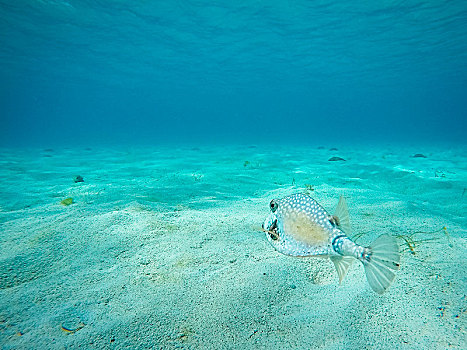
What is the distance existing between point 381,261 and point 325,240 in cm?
36

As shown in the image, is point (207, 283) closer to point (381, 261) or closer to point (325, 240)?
point (325, 240)

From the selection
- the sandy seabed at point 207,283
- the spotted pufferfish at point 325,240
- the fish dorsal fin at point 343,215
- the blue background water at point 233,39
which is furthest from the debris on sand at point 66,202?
the blue background water at point 233,39

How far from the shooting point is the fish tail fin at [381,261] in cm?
149

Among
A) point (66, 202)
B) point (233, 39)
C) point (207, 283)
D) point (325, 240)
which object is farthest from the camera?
point (233, 39)

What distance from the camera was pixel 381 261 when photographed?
153cm

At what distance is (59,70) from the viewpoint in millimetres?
42344

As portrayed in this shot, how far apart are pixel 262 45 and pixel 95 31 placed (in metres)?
19.4

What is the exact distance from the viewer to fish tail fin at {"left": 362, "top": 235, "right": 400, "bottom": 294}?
1.49 meters

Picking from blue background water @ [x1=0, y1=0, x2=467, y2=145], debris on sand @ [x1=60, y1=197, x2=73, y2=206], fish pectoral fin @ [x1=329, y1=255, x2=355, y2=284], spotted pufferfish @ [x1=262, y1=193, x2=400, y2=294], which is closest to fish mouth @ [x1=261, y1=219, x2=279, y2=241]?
spotted pufferfish @ [x1=262, y1=193, x2=400, y2=294]

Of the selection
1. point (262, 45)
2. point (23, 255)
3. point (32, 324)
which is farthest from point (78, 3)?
point (32, 324)

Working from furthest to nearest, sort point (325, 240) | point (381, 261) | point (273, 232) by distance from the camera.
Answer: point (273, 232) < point (325, 240) < point (381, 261)

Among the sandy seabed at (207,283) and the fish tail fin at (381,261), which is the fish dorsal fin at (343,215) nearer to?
the fish tail fin at (381,261)

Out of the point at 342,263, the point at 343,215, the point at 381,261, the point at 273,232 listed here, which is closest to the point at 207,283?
the point at 273,232

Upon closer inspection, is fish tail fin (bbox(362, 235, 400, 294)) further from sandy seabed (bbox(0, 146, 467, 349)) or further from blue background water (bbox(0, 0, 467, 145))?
blue background water (bbox(0, 0, 467, 145))
